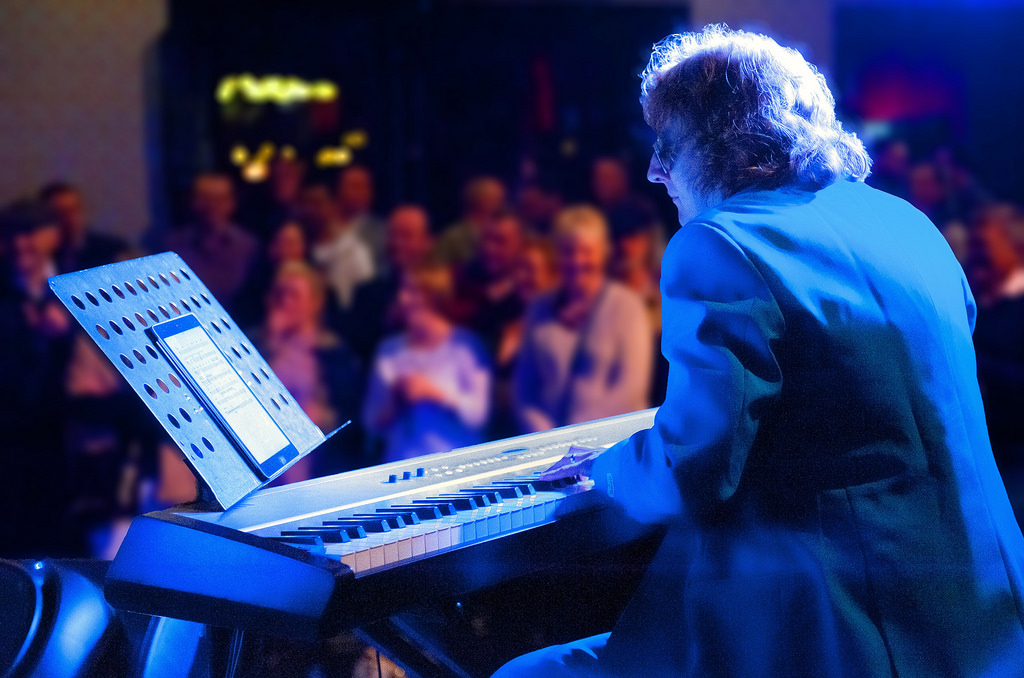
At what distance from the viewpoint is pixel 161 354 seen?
4.81 ft

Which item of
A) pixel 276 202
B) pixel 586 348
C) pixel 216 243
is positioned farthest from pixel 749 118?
pixel 276 202

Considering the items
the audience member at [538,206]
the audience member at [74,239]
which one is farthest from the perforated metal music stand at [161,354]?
the audience member at [538,206]

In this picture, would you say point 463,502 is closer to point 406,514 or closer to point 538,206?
point 406,514

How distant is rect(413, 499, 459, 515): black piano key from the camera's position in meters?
1.47

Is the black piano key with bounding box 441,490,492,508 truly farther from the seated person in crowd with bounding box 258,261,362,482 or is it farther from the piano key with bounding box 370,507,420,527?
the seated person in crowd with bounding box 258,261,362,482

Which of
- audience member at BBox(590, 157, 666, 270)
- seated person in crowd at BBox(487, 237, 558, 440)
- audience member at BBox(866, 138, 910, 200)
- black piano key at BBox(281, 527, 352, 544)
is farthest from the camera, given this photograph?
audience member at BBox(866, 138, 910, 200)

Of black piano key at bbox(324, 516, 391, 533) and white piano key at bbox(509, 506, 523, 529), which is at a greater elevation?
black piano key at bbox(324, 516, 391, 533)

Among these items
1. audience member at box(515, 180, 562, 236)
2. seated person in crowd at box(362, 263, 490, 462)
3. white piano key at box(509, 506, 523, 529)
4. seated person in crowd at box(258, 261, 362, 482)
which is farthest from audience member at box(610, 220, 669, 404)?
white piano key at box(509, 506, 523, 529)

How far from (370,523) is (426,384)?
2111 mm

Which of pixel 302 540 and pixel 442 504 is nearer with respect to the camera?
pixel 302 540

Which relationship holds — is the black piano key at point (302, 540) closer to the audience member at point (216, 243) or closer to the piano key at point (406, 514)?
the piano key at point (406, 514)

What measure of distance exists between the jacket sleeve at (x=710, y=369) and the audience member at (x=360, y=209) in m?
3.34

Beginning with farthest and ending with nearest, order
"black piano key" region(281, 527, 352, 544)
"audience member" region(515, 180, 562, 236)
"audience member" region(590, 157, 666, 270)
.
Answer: "audience member" region(515, 180, 562, 236)
"audience member" region(590, 157, 666, 270)
"black piano key" region(281, 527, 352, 544)

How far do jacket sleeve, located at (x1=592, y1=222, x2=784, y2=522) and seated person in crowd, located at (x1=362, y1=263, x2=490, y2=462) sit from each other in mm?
2217
